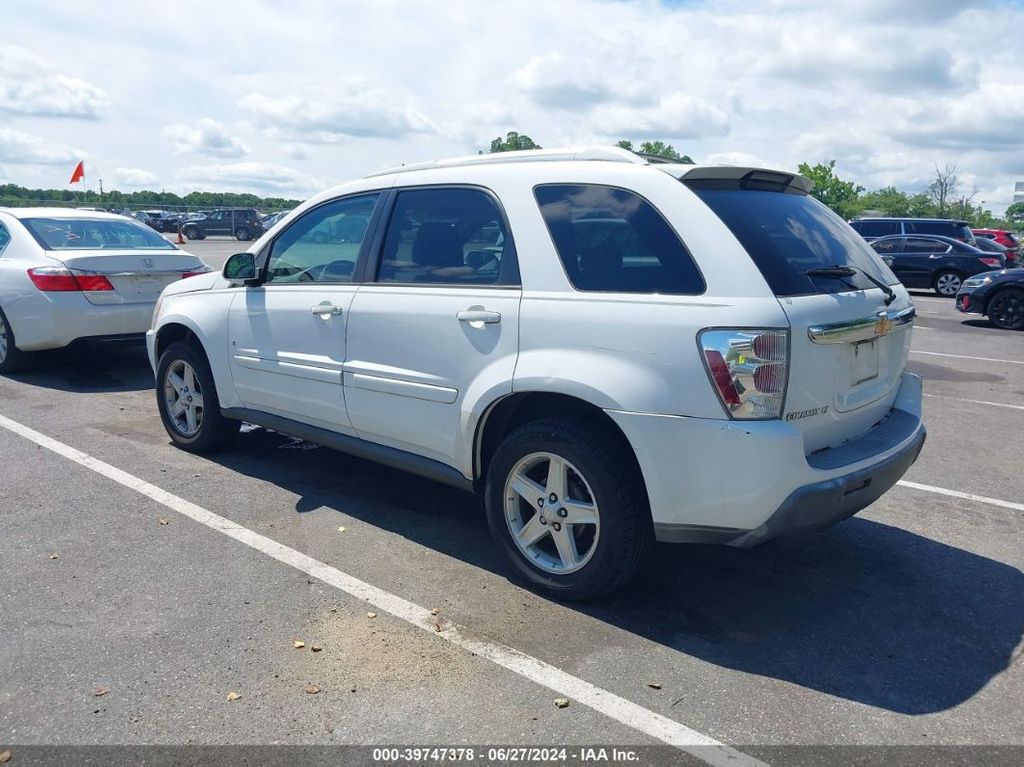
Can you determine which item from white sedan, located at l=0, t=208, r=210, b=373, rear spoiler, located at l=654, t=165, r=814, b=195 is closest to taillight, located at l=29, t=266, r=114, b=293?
white sedan, located at l=0, t=208, r=210, b=373

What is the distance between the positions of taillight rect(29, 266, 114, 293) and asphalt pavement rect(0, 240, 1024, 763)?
2695mm

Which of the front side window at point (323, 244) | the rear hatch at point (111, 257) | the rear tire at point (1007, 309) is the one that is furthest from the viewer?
the rear tire at point (1007, 309)

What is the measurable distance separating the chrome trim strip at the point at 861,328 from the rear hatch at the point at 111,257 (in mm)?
6757

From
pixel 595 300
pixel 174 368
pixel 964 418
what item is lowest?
pixel 964 418

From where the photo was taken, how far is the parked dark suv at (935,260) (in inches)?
760

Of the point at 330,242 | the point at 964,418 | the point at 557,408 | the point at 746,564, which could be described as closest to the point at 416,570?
the point at 557,408

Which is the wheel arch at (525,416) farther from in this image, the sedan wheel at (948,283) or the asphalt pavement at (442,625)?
the sedan wheel at (948,283)

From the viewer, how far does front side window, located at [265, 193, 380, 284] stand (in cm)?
471

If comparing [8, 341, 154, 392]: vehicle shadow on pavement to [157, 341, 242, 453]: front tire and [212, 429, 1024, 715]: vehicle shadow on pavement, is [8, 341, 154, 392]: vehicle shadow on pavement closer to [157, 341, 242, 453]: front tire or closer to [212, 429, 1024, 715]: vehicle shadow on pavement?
[157, 341, 242, 453]: front tire

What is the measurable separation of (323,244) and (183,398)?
1759mm

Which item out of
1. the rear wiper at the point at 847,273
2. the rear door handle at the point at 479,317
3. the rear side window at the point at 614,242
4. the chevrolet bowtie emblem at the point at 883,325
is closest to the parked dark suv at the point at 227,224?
the rear door handle at the point at 479,317

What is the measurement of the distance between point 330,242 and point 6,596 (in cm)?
240

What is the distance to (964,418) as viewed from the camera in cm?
754

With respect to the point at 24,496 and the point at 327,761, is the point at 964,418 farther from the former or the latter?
the point at 24,496
